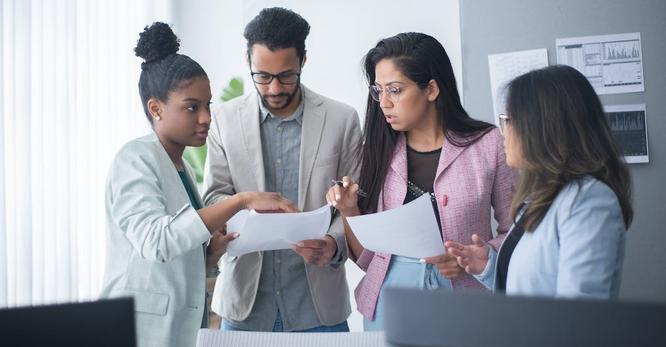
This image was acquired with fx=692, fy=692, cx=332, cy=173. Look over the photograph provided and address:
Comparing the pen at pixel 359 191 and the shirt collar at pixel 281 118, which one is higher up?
the shirt collar at pixel 281 118

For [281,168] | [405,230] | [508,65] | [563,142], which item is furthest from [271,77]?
[508,65]

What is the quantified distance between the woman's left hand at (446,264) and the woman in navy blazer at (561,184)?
1.25 feet

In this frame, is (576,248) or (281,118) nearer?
(576,248)

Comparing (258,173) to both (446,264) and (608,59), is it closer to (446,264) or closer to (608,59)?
(446,264)

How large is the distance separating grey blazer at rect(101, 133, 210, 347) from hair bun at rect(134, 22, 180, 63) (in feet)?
0.99

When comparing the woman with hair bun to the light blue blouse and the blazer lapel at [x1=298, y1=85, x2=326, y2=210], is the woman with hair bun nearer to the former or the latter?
the blazer lapel at [x1=298, y1=85, x2=326, y2=210]

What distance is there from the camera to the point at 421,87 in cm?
217

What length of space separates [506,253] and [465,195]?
1.48 feet

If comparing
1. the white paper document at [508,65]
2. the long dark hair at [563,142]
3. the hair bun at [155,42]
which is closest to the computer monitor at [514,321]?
the long dark hair at [563,142]

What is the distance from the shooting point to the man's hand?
2.11m

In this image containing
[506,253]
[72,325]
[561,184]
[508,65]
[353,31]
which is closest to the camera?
[72,325]

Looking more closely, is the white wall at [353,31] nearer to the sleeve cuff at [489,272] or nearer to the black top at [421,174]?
the black top at [421,174]

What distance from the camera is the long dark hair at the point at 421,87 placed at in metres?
2.17

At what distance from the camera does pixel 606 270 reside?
1.34 m
